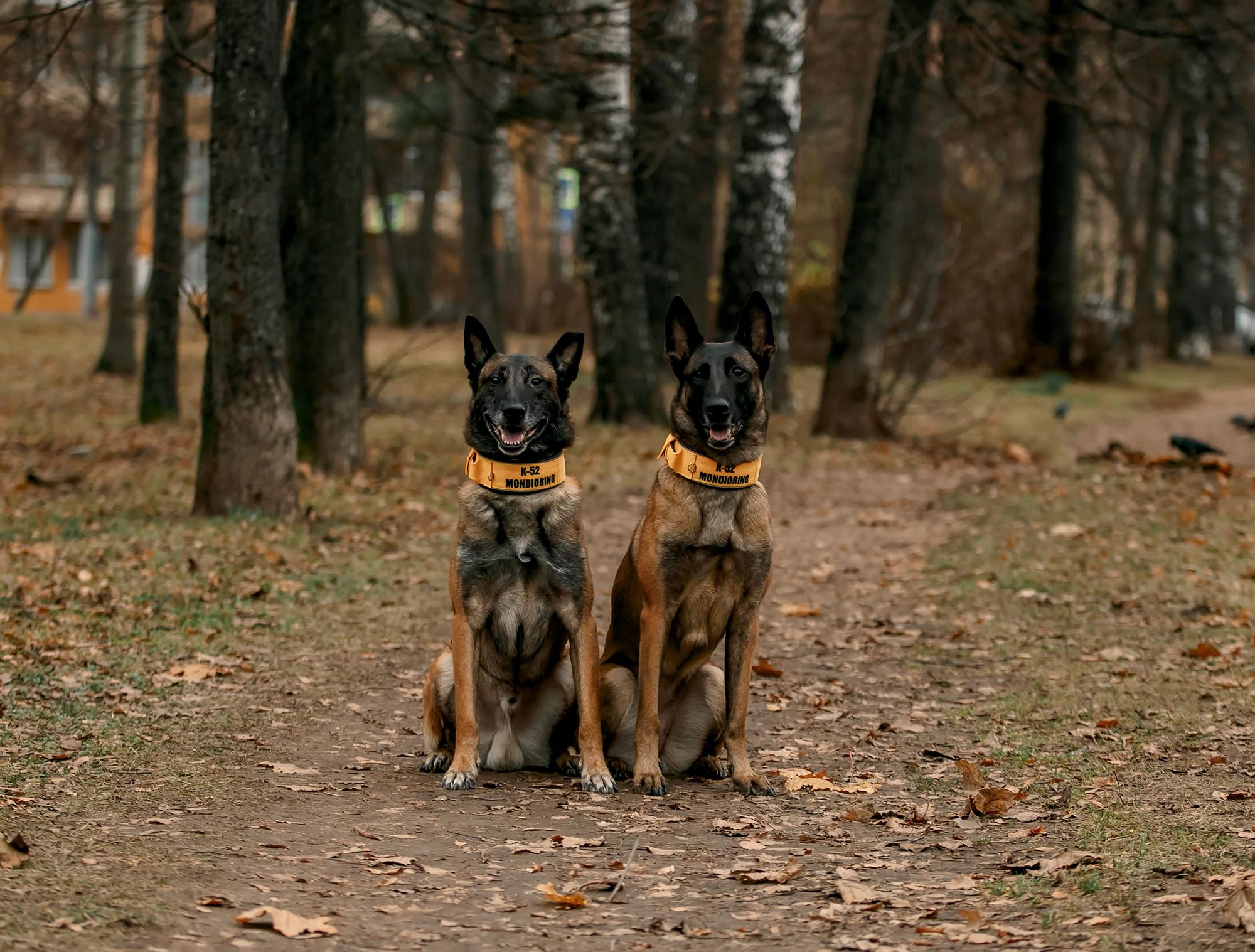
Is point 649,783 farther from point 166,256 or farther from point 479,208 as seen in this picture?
point 479,208

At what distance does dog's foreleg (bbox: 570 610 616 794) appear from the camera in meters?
6.32

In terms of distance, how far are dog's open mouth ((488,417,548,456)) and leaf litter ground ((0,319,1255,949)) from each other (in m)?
1.41

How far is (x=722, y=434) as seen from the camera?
20.7 ft

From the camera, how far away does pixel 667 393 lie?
75.1ft

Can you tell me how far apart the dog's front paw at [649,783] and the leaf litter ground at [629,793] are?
0.07 meters

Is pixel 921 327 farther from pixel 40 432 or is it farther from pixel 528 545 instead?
pixel 528 545

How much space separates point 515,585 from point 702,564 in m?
0.77

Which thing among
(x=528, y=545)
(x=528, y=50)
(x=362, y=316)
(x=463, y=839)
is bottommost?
(x=463, y=839)

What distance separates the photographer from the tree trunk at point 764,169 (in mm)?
18781

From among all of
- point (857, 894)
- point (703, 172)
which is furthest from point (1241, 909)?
point (703, 172)

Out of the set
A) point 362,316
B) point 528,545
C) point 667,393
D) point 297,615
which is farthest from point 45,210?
point 528,545

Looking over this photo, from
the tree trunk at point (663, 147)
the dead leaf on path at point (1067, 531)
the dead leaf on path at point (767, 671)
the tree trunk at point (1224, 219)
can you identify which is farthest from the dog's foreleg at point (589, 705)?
the tree trunk at point (1224, 219)

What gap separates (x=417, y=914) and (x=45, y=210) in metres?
53.3

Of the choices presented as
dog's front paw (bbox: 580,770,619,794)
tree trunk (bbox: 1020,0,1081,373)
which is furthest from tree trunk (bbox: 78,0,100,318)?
tree trunk (bbox: 1020,0,1081,373)
